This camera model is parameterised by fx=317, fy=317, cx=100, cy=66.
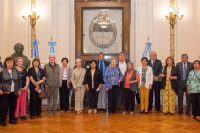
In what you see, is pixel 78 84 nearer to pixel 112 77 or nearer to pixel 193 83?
pixel 112 77

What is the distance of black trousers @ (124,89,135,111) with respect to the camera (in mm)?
7625

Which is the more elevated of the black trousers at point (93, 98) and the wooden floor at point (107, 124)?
the black trousers at point (93, 98)

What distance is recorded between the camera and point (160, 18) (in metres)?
9.10

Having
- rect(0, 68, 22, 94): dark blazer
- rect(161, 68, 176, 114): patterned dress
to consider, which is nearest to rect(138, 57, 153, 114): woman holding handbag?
rect(161, 68, 176, 114): patterned dress

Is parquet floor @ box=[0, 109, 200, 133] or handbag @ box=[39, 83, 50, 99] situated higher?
handbag @ box=[39, 83, 50, 99]

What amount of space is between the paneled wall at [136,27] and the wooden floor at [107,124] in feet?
7.89

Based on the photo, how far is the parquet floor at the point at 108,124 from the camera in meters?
5.61

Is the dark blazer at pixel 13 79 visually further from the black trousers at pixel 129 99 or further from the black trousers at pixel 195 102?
the black trousers at pixel 195 102

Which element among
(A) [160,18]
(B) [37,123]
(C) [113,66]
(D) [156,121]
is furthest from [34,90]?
(A) [160,18]

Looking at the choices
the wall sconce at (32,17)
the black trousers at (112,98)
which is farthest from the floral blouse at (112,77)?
the wall sconce at (32,17)

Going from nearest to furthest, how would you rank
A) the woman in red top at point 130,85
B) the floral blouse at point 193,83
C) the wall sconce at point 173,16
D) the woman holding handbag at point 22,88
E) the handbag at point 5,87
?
the handbag at point 5,87 → the woman holding handbag at point 22,88 → the floral blouse at point 193,83 → the woman in red top at point 130,85 → the wall sconce at point 173,16

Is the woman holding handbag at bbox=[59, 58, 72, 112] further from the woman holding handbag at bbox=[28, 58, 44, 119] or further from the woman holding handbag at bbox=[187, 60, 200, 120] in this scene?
the woman holding handbag at bbox=[187, 60, 200, 120]

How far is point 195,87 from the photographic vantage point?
6812 mm

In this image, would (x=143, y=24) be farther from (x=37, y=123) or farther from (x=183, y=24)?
(x=37, y=123)
